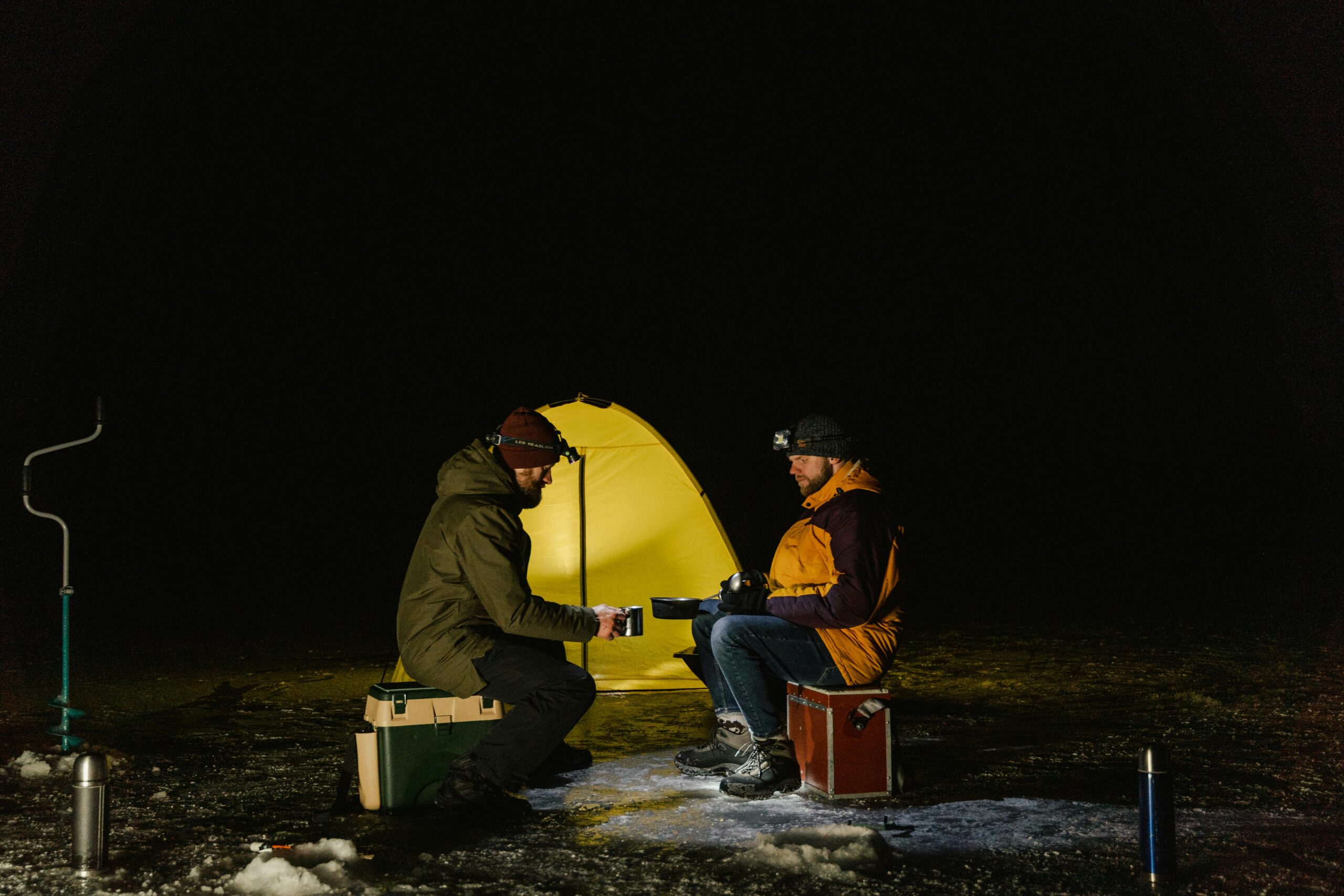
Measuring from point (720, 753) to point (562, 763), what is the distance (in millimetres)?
840

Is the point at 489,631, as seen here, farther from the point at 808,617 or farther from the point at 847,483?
the point at 847,483

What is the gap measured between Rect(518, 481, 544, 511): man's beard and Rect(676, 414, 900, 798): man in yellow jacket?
1029mm

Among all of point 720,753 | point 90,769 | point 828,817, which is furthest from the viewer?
point 720,753

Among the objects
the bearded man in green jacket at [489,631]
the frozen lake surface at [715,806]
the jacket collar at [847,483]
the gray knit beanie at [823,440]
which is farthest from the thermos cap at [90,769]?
the gray knit beanie at [823,440]

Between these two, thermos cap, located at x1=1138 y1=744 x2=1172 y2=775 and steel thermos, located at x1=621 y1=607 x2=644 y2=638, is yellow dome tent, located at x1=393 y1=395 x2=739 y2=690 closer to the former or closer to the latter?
steel thermos, located at x1=621 y1=607 x2=644 y2=638

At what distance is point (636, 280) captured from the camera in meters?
50.5

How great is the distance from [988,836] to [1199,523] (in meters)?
29.3

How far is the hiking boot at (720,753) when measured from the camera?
218 inches

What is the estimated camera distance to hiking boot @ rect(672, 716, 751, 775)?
5.53 m

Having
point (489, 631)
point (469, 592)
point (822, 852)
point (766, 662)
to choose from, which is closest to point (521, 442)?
point (469, 592)

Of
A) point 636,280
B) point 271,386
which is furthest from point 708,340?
point 271,386

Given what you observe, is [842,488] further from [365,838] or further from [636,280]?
[636,280]

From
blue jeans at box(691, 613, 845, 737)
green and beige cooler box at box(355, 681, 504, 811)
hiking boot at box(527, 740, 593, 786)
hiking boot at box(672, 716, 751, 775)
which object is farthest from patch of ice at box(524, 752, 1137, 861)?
green and beige cooler box at box(355, 681, 504, 811)

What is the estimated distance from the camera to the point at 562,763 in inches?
230
